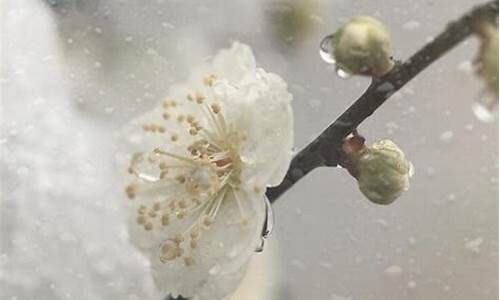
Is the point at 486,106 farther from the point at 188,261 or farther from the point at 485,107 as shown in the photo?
the point at 188,261

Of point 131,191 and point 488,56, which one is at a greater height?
point 488,56

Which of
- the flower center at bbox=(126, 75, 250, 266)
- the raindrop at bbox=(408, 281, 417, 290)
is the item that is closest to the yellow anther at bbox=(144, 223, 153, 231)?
the flower center at bbox=(126, 75, 250, 266)

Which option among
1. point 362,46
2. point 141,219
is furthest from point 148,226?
point 362,46

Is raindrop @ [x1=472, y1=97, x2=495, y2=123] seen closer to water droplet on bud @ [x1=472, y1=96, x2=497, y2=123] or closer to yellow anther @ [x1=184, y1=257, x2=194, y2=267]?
water droplet on bud @ [x1=472, y1=96, x2=497, y2=123]

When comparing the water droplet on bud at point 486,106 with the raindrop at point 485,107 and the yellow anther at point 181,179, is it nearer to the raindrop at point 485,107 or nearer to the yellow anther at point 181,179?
the raindrop at point 485,107

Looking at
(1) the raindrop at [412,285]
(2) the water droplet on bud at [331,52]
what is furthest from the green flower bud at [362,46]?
(1) the raindrop at [412,285]

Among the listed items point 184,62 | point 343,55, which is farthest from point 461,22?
point 184,62
